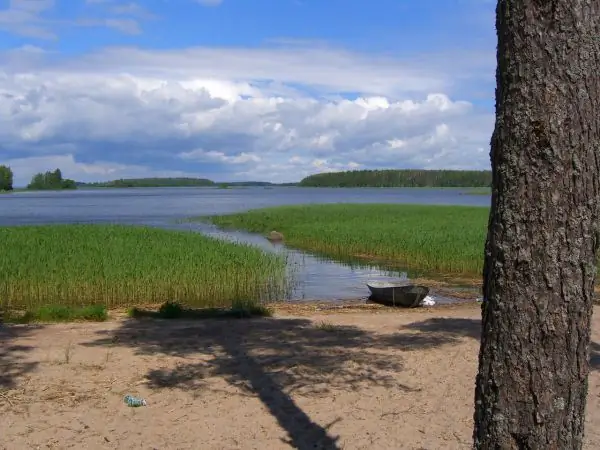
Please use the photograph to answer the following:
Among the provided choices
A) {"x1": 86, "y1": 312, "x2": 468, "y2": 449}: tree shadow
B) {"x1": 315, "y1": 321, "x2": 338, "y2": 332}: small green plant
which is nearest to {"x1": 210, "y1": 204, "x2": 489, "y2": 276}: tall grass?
{"x1": 315, "y1": 321, "x2": 338, "y2": 332}: small green plant

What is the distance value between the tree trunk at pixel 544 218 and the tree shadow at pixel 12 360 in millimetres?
5880

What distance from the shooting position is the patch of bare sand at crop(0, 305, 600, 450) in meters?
6.01

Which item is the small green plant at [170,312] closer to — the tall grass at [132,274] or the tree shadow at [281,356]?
the tree shadow at [281,356]

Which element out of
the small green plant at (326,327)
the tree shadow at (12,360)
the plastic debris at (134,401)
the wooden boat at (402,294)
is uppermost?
the tree shadow at (12,360)

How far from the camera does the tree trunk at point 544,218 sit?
2.78 metres

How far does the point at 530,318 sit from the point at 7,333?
8.88 m

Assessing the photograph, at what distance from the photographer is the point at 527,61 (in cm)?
282

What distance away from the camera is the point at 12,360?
830 centimetres

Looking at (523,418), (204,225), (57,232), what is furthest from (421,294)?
(204,225)

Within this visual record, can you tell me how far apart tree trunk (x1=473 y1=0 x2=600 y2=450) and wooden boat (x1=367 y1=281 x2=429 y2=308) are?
11.7m

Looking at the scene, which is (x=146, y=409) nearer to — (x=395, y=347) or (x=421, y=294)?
(x=395, y=347)

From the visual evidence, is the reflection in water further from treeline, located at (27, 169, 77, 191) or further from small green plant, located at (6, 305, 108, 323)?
treeline, located at (27, 169, 77, 191)

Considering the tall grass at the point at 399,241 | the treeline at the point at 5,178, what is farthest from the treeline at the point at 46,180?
the tall grass at the point at 399,241

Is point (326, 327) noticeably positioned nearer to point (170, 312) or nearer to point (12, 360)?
point (170, 312)
